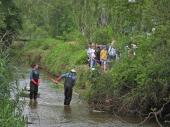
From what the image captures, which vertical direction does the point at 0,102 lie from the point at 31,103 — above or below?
above

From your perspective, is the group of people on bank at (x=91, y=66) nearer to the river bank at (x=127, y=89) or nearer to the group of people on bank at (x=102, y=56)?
the group of people on bank at (x=102, y=56)

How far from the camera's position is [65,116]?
22875mm

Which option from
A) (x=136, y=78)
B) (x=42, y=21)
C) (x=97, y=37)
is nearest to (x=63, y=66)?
(x=97, y=37)

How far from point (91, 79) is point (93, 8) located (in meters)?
16.2

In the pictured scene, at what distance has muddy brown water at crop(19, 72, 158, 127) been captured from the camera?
69.4 feet

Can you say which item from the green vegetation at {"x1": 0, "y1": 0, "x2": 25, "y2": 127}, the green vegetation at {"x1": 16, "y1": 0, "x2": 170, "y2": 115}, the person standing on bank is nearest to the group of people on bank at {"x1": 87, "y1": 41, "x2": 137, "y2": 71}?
the green vegetation at {"x1": 16, "y1": 0, "x2": 170, "y2": 115}

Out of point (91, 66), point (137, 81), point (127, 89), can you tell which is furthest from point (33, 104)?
point (91, 66)

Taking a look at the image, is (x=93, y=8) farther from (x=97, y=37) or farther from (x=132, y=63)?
(x=132, y=63)

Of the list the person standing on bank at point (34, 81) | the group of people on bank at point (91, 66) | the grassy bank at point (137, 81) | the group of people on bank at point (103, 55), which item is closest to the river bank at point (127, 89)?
the grassy bank at point (137, 81)

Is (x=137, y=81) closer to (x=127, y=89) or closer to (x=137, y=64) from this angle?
(x=137, y=64)

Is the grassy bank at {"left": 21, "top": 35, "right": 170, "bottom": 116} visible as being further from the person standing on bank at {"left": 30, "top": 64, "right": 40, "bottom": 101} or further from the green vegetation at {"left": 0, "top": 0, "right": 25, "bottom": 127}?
the green vegetation at {"left": 0, "top": 0, "right": 25, "bottom": 127}

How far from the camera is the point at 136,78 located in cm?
2442

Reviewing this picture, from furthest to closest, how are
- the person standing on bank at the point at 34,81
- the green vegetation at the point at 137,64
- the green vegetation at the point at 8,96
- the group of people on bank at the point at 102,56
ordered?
the group of people on bank at the point at 102,56 < the person standing on bank at the point at 34,81 < the green vegetation at the point at 137,64 < the green vegetation at the point at 8,96

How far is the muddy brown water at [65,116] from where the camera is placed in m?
21.2
